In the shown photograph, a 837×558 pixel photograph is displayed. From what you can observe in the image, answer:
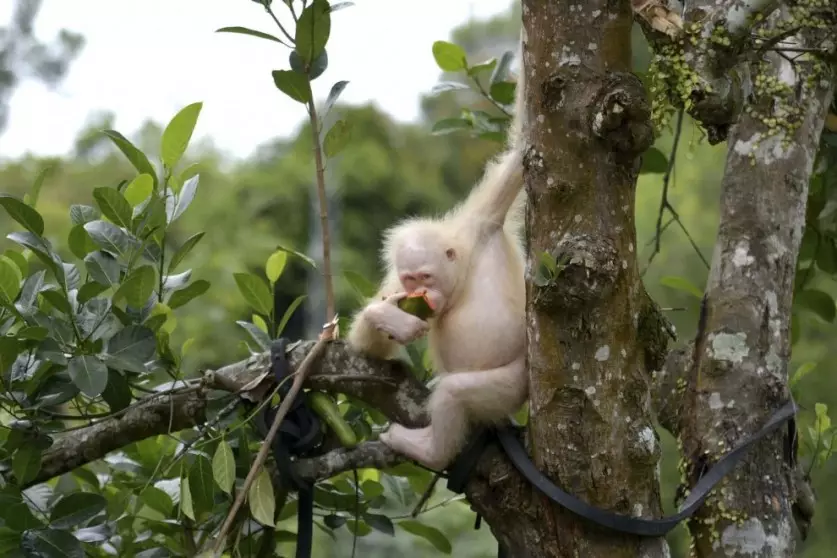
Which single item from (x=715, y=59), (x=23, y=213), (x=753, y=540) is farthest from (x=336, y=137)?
(x=753, y=540)

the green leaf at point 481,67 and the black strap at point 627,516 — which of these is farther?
the green leaf at point 481,67

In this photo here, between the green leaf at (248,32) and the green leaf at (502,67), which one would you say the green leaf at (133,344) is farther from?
the green leaf at (502,67)

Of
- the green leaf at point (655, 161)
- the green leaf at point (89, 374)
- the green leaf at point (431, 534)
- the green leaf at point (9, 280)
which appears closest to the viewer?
the green leaf at point (89, 374)

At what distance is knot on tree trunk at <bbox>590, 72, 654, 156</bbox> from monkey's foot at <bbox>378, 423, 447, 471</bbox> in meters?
0.49

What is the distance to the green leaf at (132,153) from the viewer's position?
4.18 ft

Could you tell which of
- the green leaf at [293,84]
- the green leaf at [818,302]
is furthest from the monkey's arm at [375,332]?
the green leaf at [818,302]

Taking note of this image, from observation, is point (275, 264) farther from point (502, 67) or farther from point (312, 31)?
point (502, 67)

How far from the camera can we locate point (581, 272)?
1.00 m

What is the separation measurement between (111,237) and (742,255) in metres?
0.90

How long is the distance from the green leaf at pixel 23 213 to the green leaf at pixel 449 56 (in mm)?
804

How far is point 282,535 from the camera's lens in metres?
1.51

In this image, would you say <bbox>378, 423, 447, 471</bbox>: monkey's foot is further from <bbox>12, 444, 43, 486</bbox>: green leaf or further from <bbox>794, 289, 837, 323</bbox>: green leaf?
<bbox>794, 289, 837, 323</bbox>: green leaf

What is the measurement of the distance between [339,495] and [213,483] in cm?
34

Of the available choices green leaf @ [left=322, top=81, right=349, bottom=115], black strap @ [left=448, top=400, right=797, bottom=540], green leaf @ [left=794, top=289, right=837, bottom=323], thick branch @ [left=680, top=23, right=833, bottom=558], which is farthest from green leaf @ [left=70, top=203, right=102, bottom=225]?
green leaf @ [left=794, top=289, right=837, bottom=323]
